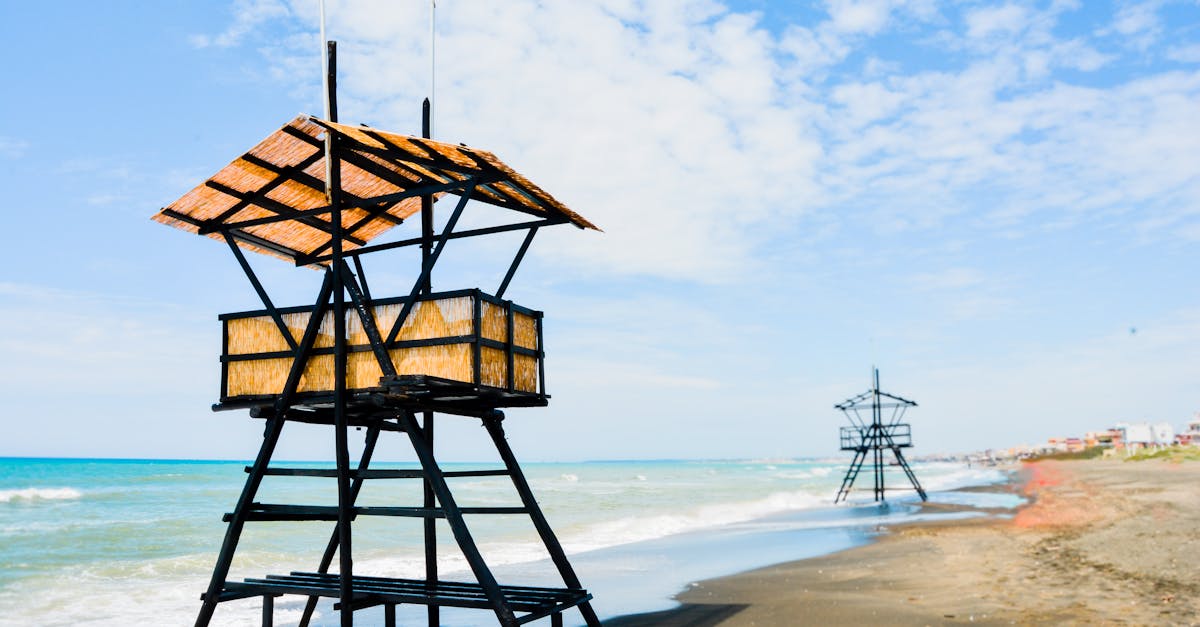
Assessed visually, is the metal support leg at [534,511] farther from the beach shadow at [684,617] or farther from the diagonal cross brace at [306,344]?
the beach shadow at [684,617]

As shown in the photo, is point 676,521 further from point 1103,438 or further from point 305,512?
point 1103,438

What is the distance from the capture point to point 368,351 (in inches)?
310

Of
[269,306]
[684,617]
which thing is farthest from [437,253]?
[684,617]

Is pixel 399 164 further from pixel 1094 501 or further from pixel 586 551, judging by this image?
pixel 1094 501

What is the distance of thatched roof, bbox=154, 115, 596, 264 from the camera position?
7699mm

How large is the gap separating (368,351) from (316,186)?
2.09 m

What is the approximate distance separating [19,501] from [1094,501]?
158 ft

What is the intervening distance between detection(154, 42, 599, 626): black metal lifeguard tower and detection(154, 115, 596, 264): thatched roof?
0.02m

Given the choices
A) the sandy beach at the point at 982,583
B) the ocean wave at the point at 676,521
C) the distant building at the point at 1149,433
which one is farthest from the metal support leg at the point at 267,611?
the distant building at the point at 1149,433

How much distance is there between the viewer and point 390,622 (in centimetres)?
954

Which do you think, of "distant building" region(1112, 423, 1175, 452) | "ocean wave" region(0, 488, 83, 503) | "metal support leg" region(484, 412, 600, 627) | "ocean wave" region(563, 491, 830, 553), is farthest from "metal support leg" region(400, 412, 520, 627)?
"distant building" region(1112, 423, 1175, 452)

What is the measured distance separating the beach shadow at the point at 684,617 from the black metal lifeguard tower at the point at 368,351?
2.61 meters

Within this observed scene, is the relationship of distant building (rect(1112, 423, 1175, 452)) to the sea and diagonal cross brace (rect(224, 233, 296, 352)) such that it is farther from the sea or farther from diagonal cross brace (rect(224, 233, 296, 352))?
diagonal cross brace (rect(224, 233, 296, 352))

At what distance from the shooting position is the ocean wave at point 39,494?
4616 centimetres
